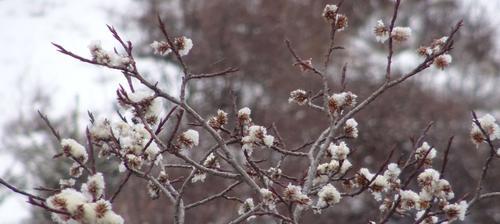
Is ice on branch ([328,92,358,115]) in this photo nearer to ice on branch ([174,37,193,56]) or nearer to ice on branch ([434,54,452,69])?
ice on branch ([434,54,452,69])

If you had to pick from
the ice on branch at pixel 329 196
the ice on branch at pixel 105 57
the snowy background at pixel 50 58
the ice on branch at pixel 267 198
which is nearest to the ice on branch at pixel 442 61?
the ice on branch at pixel 329 196

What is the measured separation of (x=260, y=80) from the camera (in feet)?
28.2

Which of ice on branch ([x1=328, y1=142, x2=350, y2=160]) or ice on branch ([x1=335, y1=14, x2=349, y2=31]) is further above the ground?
ice on branch ([x1=335, y1=14, x2=349, y2=31])

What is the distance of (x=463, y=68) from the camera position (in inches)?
391

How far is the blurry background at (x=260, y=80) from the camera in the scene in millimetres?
6977

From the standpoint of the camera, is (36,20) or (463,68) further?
(36,20)

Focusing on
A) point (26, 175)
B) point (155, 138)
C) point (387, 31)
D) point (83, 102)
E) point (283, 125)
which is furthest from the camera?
point (83, 102)

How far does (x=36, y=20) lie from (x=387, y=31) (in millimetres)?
11998

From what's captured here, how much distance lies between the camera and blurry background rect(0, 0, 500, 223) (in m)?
6.98

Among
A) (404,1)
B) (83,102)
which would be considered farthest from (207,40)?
(404,1)

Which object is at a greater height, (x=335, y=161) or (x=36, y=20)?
(x=36, y=20)

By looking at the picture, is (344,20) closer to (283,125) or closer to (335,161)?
(335,161)

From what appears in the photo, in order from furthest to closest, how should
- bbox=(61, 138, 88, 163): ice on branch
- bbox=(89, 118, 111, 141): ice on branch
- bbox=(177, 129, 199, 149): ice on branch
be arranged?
1. bbox=(177, 129, 199, 149): ice on branch
2. bbox=(89, 118, 111, 141): ice on branch
3. bbox=(61, 138, 88, 163): ice on branch

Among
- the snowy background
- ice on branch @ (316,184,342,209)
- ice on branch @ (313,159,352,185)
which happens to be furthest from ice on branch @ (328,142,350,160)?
the snowy background
